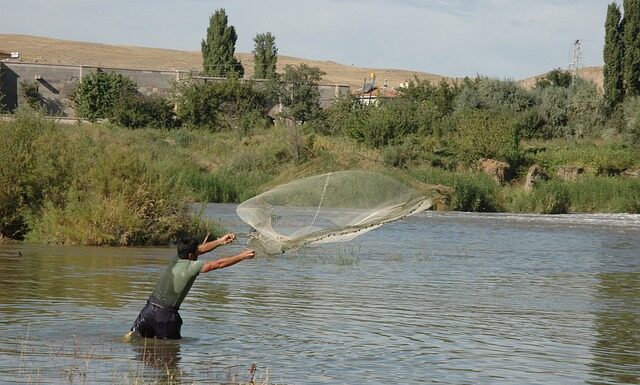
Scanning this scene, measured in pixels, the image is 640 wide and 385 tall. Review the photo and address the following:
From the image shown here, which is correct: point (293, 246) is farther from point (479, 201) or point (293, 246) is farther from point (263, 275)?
point (479, 201)

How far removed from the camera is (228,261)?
44.3 feet

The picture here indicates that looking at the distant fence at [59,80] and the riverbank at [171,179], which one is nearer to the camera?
the riverbank at [171,179]

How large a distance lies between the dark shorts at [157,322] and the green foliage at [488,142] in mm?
49800

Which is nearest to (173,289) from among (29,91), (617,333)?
(617,333)

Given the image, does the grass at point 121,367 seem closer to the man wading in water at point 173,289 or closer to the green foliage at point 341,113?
the man wading in water at point 173,289

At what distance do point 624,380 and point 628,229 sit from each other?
31.9 m

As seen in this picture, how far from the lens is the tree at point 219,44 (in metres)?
95.3

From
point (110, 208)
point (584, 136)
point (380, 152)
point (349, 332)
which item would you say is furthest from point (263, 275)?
point (584, 136)

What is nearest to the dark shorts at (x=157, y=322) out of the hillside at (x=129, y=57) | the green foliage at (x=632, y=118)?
the green foliage at (x=632, y=118)

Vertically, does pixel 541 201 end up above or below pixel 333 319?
below

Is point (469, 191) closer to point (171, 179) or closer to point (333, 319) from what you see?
point (171, 179)

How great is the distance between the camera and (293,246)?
555 inches

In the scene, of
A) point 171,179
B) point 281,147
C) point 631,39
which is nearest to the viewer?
point 171,179

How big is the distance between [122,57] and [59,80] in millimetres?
65994
